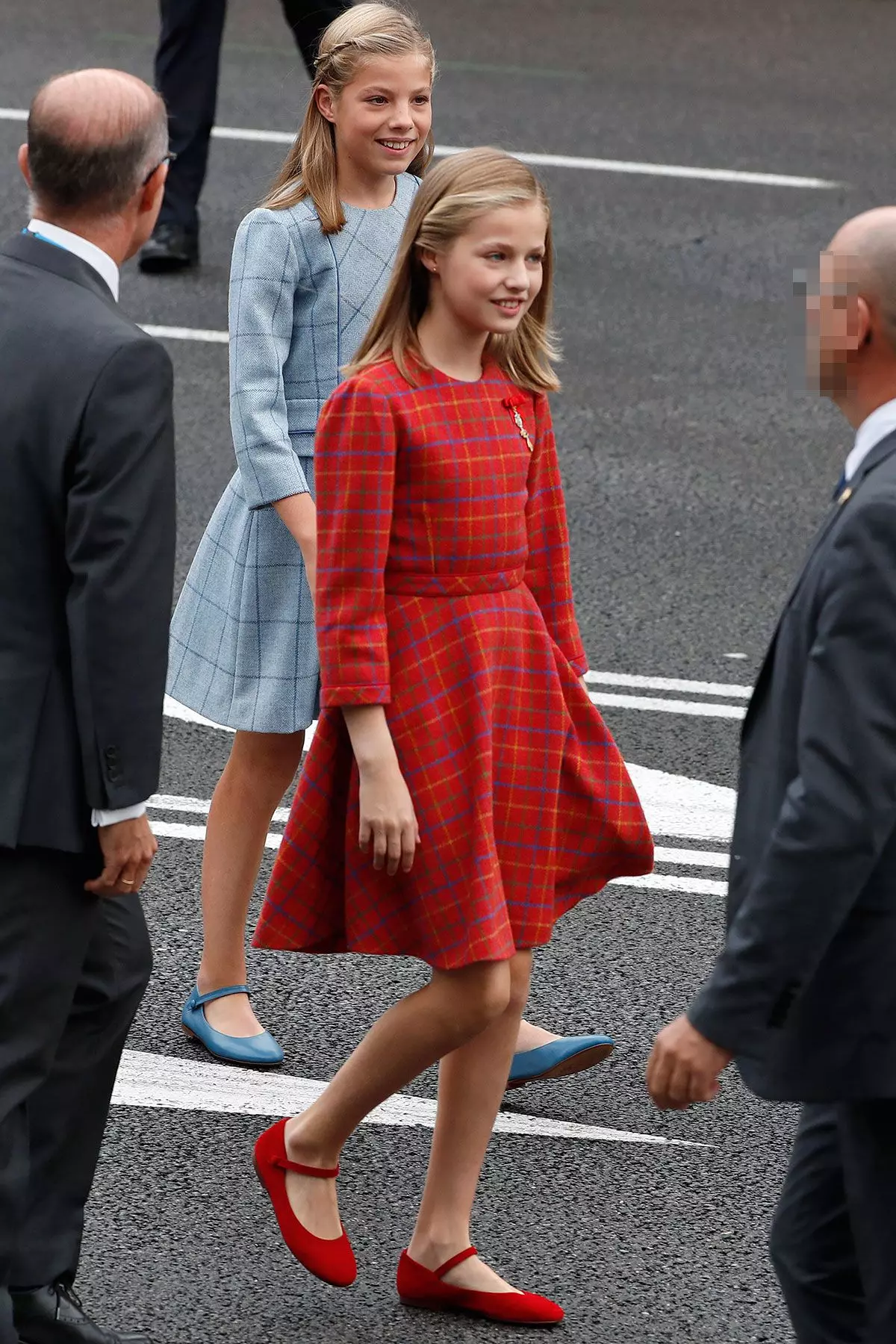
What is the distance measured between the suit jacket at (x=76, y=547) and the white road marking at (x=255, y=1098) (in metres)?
1.29

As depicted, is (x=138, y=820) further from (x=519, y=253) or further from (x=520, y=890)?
(x=519, y=253)

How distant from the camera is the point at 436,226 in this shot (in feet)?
11.5

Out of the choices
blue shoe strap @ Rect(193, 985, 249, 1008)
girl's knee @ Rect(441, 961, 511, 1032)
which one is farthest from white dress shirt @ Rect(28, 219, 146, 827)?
blue shoe strap @ Rect(193, 985, 249, 1008)

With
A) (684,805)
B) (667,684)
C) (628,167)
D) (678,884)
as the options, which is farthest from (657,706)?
(628,167)

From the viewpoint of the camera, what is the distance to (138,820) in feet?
10.4

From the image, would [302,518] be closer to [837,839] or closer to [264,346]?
[264,346]

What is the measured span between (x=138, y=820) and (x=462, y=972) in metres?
0.67

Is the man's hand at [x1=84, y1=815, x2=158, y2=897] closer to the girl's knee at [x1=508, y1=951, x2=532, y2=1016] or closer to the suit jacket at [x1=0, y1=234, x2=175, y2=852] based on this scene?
the suit jacket at [x1=0, y1=234, x2=175, y2=852]

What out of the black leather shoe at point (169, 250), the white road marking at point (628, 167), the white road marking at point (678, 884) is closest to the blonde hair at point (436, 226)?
the white road marking at point (678, 884)

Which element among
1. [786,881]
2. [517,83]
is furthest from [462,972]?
[517,83]

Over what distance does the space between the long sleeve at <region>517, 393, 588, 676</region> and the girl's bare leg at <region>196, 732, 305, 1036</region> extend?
878mm

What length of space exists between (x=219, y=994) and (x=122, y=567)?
1.70 metres

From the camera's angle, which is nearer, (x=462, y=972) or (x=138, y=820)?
(x=138, y=820)

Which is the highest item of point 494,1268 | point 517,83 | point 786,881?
point 517,83
